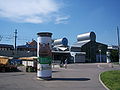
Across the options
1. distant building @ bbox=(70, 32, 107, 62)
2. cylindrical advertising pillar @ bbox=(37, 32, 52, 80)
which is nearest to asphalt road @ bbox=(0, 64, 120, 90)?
cylindrical advertising pillar @ bbox=(37, 32, 52, 80)

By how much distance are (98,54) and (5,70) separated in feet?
193

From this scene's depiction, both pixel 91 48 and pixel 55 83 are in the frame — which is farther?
pixel 91 48

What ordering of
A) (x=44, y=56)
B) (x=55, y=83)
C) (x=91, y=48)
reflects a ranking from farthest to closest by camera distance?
(x=91, y=48) → (x=44, y=56) → (x=55, y=83)

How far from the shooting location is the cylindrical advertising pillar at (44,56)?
1834 centimetres

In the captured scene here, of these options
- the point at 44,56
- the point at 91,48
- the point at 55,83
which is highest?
the point at 91,48

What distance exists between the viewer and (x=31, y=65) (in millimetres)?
29984

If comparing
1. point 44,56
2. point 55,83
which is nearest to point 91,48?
point 44,56

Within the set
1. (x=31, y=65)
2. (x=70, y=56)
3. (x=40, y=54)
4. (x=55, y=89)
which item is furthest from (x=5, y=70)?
(x=70, y=56)

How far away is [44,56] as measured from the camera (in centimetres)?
1866

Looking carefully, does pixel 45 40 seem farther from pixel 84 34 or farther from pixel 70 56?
pixel 84 34

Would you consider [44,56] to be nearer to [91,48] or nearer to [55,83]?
[55,83]

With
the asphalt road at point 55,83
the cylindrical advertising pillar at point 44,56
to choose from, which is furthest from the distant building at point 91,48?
the cylindrical advertising pillar at point 44,56

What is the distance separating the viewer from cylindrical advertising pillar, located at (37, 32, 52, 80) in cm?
1834

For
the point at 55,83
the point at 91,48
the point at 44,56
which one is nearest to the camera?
the point at 55,83
